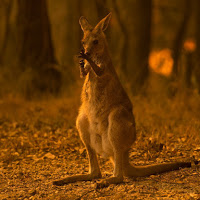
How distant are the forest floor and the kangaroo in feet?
0.41

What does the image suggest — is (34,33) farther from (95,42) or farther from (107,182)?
(107,182)

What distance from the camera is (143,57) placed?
37.6 feet

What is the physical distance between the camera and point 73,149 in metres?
6.18

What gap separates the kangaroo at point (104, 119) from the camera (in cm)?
440

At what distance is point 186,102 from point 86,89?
4.10 metres

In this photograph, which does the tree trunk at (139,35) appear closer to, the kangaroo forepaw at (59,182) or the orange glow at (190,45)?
the orange glow at (190,45)

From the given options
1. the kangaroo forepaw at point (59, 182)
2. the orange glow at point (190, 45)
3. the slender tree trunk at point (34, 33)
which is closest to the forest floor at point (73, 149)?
the kangaroo forepaw at point (59, 182)

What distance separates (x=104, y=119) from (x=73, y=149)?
1811mm

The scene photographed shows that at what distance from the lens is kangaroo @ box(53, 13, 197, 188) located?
4.40 metres

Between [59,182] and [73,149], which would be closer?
[59,182]

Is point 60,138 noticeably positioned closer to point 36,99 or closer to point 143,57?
point 36,99

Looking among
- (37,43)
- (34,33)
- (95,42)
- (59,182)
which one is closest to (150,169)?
(59,182)

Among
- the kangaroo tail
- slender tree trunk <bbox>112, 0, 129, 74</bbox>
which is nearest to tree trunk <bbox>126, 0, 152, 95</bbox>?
slender tree trunk <bbox>112, 0, 129, 74</bbox>

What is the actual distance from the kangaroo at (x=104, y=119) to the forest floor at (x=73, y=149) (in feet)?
0.41
